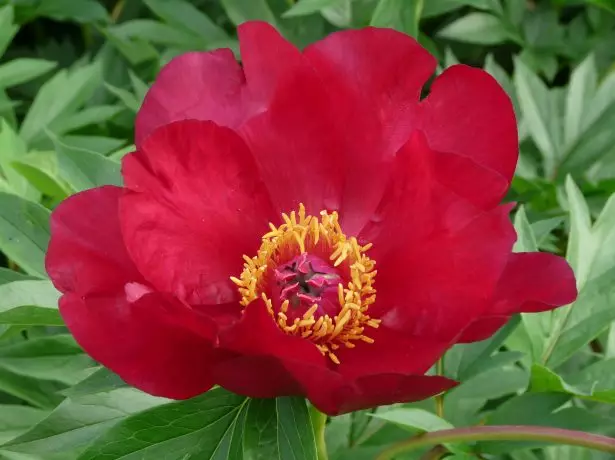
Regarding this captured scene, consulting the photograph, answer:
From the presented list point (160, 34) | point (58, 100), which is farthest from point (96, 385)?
point (160, 34)

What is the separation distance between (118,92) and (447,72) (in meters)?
0.64

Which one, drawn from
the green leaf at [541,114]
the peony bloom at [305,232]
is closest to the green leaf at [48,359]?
the peony bloom at [305,232]

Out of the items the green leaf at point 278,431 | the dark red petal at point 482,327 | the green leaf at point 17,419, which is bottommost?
the green leaf at point 17,419

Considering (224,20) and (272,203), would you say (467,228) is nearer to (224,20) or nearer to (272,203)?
(272,203)

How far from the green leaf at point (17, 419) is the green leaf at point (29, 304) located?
0.17m

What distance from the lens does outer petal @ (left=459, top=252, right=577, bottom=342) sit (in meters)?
0.53

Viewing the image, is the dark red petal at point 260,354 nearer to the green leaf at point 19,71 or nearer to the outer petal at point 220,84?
the outer petal at point 220,84

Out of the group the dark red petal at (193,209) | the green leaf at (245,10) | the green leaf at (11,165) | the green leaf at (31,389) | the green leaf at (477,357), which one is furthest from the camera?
the green leaf at (245,10)

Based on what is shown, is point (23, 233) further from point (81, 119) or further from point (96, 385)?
point (81, 119)

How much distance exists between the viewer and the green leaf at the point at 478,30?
1.27 meters

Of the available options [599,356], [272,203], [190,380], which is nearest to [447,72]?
[272,203]

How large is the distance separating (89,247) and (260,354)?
161 mm

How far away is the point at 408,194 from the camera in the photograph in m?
0.62

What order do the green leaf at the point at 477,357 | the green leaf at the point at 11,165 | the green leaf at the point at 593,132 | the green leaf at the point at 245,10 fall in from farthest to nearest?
the green leaf at the point at 245,10 → the green leaf at the point at 593,132 → the green leaf at the point at 11,165 → the green leaf at the point at 477,357
